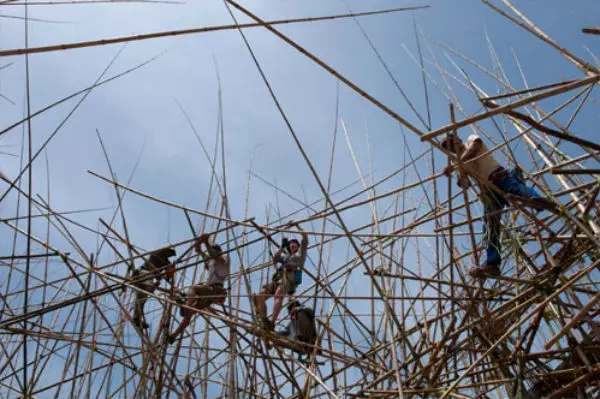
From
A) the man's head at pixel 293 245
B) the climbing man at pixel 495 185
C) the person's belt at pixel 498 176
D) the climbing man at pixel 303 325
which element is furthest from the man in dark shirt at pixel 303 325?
the person's belt at pixel 498 176

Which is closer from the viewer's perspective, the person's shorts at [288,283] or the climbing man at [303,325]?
the climbing man at [303,325]

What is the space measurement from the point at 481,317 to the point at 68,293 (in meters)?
2.22

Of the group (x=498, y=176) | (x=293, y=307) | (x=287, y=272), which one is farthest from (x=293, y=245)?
(x=498, y=176)

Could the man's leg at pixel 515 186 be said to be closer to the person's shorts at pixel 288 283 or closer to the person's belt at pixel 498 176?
the person's belt at pixel 498 176

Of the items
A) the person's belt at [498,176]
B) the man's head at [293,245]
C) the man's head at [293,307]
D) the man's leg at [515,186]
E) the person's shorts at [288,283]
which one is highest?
the man's head at [293,245]

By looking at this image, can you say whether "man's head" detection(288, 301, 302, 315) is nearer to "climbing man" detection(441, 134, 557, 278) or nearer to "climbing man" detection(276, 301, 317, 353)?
"climbing man" detection(276, 301, 317, 353)

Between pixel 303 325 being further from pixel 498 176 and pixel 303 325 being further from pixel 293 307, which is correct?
pixel 498 176

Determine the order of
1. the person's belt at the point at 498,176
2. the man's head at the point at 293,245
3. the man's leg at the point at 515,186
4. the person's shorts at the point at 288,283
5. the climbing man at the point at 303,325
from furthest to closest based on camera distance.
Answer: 1. the man's head at the point at 293,245
2. the person's shorts at the point at 288,283
3. the climbing man at the point at 303,325
4. the person's belt at the point at 498,176
5. the man's leg at the point at 515,186

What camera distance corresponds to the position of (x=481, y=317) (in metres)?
2.42

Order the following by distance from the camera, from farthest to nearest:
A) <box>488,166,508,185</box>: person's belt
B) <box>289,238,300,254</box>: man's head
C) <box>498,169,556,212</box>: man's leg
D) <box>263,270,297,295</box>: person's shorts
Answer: <box>289,238,300,254</box>: man's head, <box>263,270,297,295</box>: person's shorts, <box>488,166,508,185</box>: person's belt, <box>498,169,556,212</box>: man's leg

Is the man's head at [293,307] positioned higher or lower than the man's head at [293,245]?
lower

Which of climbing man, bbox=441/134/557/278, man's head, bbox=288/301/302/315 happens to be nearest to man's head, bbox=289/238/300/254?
man's head, bbox=288/301/302/315

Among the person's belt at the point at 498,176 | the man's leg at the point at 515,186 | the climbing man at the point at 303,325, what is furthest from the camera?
the climbing man at the point at 303,325

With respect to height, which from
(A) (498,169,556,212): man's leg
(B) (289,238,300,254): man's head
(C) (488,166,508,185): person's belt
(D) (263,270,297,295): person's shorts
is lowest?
(A) (498,169,556,212): man's leg
